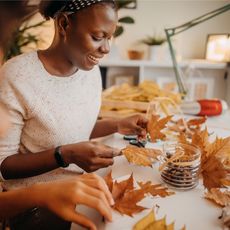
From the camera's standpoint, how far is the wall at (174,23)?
7.91ft

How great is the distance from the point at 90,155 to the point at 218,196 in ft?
1.09

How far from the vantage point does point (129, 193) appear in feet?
1.95

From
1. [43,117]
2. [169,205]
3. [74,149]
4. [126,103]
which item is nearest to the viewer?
[169,205]

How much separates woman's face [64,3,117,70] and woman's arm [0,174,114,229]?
0.45m

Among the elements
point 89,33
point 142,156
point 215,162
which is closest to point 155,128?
point 142,156

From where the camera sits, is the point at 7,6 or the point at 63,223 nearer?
the point at 7,6

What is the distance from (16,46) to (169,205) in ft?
7.21

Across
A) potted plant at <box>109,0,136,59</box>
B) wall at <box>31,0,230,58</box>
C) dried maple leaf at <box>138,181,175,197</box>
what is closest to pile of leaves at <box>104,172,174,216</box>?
dried maple leaf at <box>138,181,175,197</box>

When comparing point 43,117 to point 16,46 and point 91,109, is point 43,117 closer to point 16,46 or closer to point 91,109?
point 91,109

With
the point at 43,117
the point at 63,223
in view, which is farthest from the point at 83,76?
the point at 63,223

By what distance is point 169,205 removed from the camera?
0.60m

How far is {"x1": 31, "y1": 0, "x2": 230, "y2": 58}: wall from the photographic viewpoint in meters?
2.41

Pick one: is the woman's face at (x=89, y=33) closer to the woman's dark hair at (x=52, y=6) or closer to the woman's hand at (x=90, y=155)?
the woman's dark hair at (x=52, y=6)

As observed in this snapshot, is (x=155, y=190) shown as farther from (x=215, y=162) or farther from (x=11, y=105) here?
(x=11, y=105)
